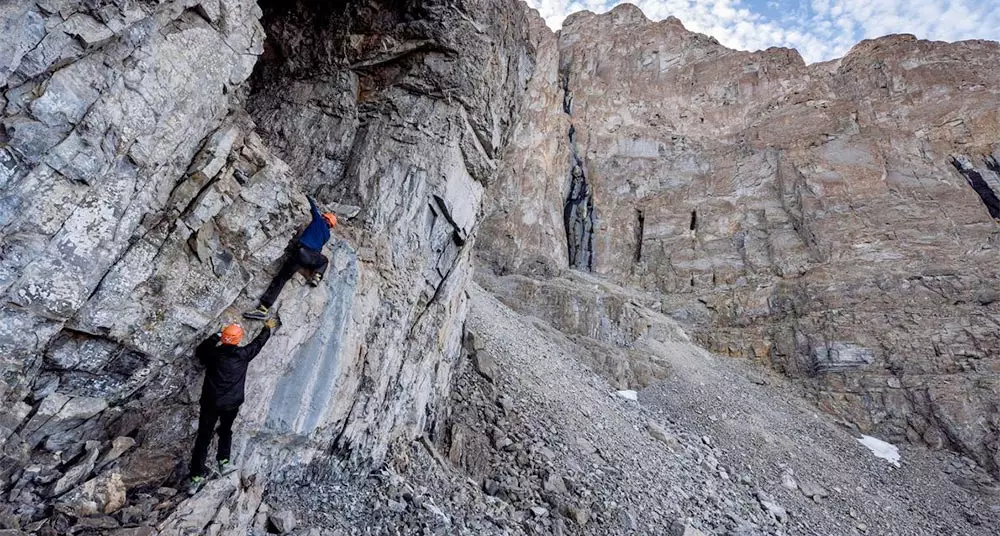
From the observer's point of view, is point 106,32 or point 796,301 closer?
point 106,32

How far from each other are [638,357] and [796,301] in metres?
15.1

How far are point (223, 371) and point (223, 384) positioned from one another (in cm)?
15

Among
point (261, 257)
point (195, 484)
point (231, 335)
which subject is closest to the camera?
point (195, 484)

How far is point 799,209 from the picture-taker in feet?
116

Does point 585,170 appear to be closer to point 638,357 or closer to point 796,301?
point 796,301

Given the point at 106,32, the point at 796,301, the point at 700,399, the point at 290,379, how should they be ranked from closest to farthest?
1. the point at 106,32
2. the point at 290,379
3. the point at 700,399
4. the point at 796,301

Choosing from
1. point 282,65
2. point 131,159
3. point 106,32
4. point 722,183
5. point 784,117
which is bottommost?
point 131,159

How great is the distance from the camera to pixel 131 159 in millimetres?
4551

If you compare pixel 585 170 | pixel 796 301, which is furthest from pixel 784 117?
pixel 796 301

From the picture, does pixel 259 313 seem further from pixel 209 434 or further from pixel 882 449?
pixel 882 449

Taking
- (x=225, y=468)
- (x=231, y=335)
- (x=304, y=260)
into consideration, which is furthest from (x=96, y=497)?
(x=304, y=260)

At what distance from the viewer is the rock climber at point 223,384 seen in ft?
17.3

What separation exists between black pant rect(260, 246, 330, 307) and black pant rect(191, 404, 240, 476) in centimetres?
146

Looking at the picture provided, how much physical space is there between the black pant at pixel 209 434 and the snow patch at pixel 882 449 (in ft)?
83.7
